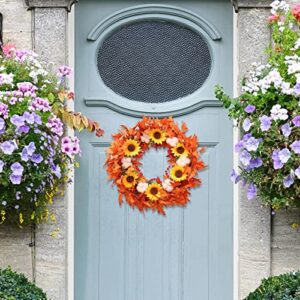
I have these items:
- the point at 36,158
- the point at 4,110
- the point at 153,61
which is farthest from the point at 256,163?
the point at 4,110

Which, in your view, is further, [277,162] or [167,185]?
[167,185]

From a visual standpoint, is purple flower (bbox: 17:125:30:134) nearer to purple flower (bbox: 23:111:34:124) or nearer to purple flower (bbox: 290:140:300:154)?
purple flower (bbox: 23:111:34:124)

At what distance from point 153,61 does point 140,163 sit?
0.69 metres

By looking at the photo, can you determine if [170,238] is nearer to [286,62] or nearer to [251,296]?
[251,296]

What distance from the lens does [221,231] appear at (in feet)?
18.5

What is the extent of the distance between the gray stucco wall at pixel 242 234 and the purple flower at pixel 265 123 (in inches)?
25.1

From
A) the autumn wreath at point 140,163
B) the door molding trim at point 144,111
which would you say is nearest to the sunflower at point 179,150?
the autumn wreath at point 140,163

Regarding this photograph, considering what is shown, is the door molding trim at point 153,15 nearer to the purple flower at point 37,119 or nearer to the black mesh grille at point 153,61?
the black mesh grille at point 153,61

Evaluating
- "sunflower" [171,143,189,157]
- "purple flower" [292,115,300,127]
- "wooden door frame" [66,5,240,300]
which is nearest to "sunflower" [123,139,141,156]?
"sunflower" [171,143,189,157]

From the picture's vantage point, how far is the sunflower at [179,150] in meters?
5.60

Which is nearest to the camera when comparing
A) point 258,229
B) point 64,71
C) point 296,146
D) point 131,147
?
point 296,146

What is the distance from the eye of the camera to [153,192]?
221 inches

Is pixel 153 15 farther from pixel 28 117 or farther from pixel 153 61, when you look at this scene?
pixel 28 117

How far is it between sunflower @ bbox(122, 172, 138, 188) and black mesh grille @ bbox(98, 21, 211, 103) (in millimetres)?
509
